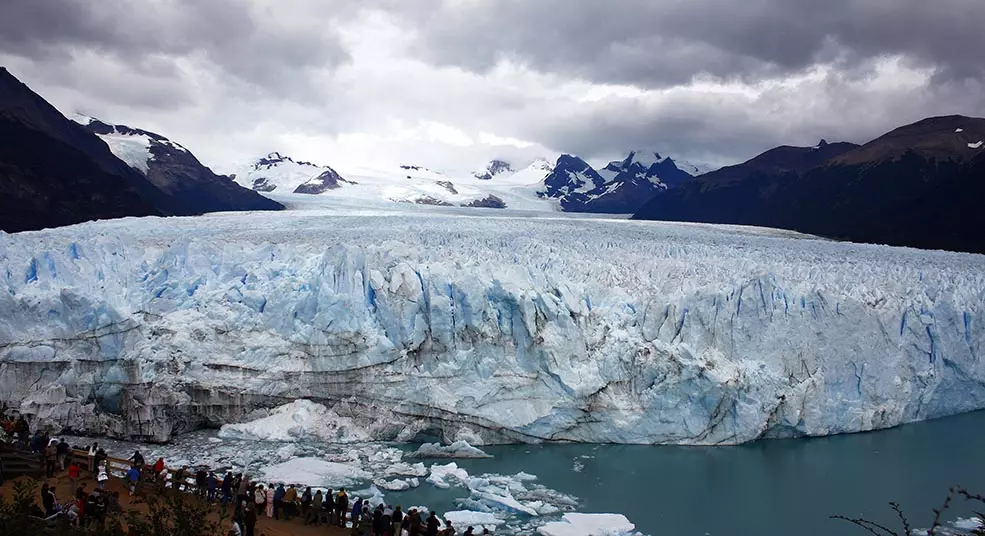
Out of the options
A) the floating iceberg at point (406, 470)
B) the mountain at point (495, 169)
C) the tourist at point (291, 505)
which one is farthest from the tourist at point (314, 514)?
the mountain at point (495, 169)

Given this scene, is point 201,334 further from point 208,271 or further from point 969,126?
point 969,126

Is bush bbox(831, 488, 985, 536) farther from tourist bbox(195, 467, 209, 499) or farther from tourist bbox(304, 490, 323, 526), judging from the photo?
tourist bbox(195, 467, 209, 499)

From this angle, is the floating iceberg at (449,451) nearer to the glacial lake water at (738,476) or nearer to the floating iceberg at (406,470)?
the glacial lake water at (738,476)

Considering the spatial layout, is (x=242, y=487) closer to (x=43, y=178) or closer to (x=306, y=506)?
(x=306, y=506)

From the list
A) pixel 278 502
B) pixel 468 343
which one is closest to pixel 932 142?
pixel 468 343

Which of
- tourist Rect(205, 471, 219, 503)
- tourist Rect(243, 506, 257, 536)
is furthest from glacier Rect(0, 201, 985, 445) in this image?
tourist Rect(243, 506, 257, 536)

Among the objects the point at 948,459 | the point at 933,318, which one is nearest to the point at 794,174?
the point at 933,318
